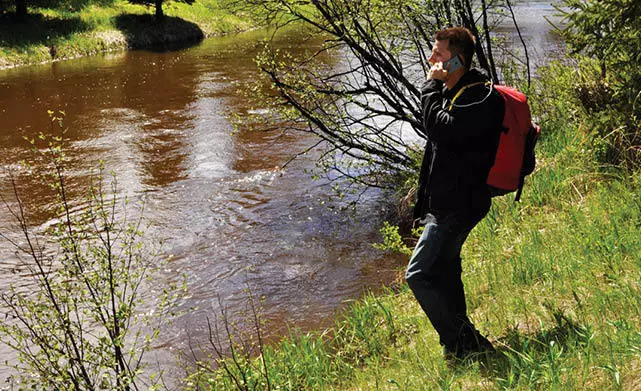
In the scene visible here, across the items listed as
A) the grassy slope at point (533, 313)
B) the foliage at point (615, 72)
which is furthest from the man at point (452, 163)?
the foliage at point (615, 72)

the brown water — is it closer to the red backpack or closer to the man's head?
the red backpack

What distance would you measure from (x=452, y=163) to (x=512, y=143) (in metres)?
0.35

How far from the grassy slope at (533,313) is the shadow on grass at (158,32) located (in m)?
24.3

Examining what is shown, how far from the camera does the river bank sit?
81.4 ft

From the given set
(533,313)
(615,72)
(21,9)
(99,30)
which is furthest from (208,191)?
(21,9)

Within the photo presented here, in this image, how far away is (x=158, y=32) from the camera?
31047 mm

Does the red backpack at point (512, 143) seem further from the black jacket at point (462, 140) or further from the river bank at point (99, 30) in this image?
the river bank at point (99, 30)

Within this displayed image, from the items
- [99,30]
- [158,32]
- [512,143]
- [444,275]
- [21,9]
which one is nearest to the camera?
[512,143]

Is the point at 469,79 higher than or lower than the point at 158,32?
higher

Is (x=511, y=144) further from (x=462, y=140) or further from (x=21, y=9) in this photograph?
(x=21, y=9)

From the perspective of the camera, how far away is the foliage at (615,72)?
6199mm

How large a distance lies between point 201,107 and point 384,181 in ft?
27.2

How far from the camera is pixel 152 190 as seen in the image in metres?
11.3

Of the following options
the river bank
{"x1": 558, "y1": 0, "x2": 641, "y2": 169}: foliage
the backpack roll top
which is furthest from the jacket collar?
the river bank
